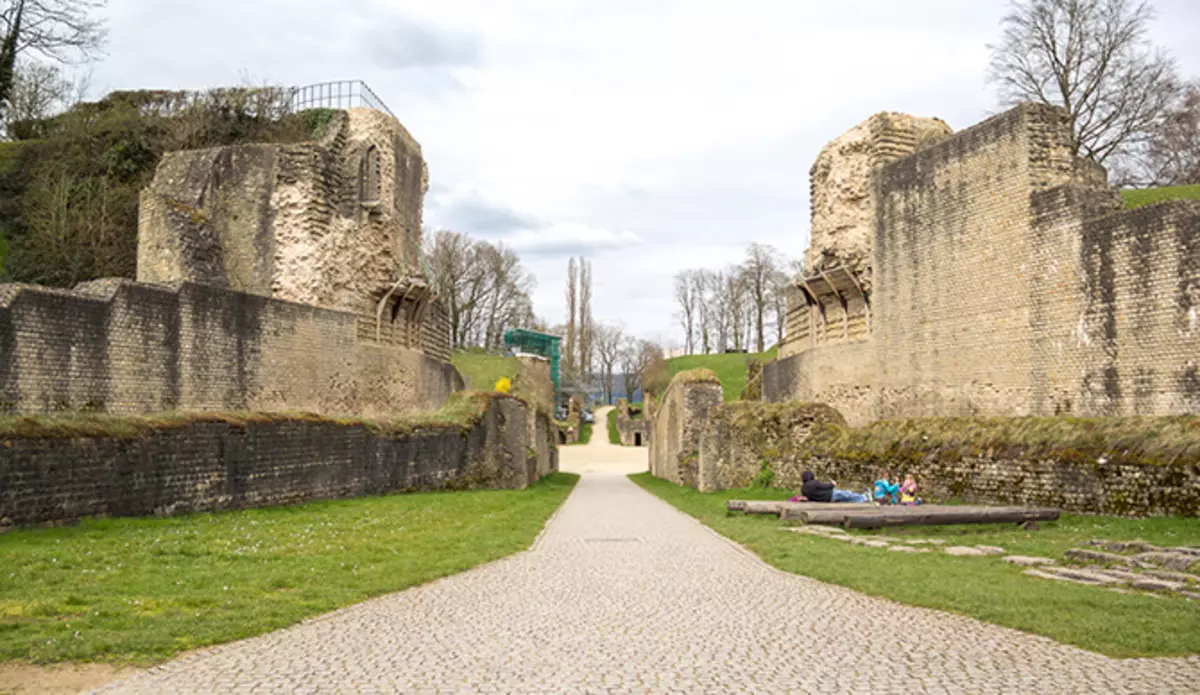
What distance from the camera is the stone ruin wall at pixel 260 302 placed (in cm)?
1469

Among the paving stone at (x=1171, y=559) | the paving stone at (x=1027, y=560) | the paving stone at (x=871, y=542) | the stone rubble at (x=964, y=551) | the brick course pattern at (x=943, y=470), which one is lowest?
the paving stone at (x=871, y=542)

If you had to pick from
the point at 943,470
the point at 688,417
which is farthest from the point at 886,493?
the point at 688,417

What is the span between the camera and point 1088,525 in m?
10.9

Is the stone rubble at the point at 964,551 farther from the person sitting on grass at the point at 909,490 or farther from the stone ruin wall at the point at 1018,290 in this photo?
the stone ruin wall at the point at 1018,290

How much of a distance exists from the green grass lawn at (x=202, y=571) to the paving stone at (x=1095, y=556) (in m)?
6.20

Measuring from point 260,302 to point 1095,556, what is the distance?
683 inches

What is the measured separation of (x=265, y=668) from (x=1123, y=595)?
619 centimetres

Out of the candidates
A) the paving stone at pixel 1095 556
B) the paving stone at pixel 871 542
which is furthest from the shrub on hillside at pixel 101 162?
the paving stone at pixel 1095 556

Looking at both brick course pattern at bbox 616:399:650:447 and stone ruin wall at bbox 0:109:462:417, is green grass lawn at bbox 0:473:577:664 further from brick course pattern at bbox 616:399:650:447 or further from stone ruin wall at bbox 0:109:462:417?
brick course pattern at bbox 616:399:650:447

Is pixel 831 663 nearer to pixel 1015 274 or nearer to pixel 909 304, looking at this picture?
pixel 1015 274

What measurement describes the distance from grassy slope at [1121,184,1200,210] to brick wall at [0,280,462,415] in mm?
19812

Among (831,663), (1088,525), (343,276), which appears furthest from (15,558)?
(343,276)

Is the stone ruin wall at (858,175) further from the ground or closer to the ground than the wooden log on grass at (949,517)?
further from the ground

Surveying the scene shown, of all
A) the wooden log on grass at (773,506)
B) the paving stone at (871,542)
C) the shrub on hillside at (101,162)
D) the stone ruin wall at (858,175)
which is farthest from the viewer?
the shrub on hillside at (101,162)
